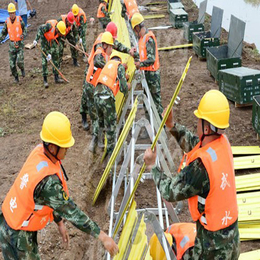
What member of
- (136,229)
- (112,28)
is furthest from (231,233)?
(112,28)

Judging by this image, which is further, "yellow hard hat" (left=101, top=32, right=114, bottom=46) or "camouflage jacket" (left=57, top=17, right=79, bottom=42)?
"camouflage jacket" (left=57, top=17, right=79, bottom=42)

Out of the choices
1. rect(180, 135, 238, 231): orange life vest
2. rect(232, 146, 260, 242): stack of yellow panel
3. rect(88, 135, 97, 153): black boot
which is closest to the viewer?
rect(180, 135, 238, 231): orange life vest

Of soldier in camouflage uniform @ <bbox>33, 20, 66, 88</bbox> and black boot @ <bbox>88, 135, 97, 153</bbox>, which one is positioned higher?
soldier in camouflage uniform @ <bbox>33, 20, 66, 88</bbox>

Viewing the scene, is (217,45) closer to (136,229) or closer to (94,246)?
(94,246)

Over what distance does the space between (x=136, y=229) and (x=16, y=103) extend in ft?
25.0

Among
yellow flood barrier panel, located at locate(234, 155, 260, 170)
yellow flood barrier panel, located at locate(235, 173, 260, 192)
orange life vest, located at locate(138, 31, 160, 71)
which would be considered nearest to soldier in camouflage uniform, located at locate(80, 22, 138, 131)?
orange life vest, located at locate(138, 31, 160, 71)

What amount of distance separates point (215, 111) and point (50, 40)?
8522mm

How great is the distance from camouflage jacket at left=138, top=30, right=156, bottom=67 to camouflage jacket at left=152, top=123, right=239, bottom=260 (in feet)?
13.6

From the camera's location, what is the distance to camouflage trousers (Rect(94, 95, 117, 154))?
20.8ft

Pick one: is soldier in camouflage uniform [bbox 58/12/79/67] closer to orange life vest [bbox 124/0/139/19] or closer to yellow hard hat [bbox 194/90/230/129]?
orange life vest [bbox 124/0/139/19]

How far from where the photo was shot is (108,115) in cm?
642

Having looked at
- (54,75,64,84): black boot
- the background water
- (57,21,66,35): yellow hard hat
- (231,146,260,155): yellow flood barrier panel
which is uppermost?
(57,21,66,35): yellow hard hat

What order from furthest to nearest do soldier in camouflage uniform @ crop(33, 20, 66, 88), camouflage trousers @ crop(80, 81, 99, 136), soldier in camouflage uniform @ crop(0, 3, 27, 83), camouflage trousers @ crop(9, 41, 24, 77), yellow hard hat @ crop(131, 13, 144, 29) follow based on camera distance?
1. camouflage trousers @ crop(9, 41, 24, 77)
2. soldier in camouflage uniform @ crop(0, 3, 27, 83)
3. soldier in camouflage uniform @ crop(33, 20, 66, 88)
4. camouflage trousers @ crop(80, 81, 99, 136)
5. yellow hard hat @ crop(131, 13, 144, 29)

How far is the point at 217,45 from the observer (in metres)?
11.6
